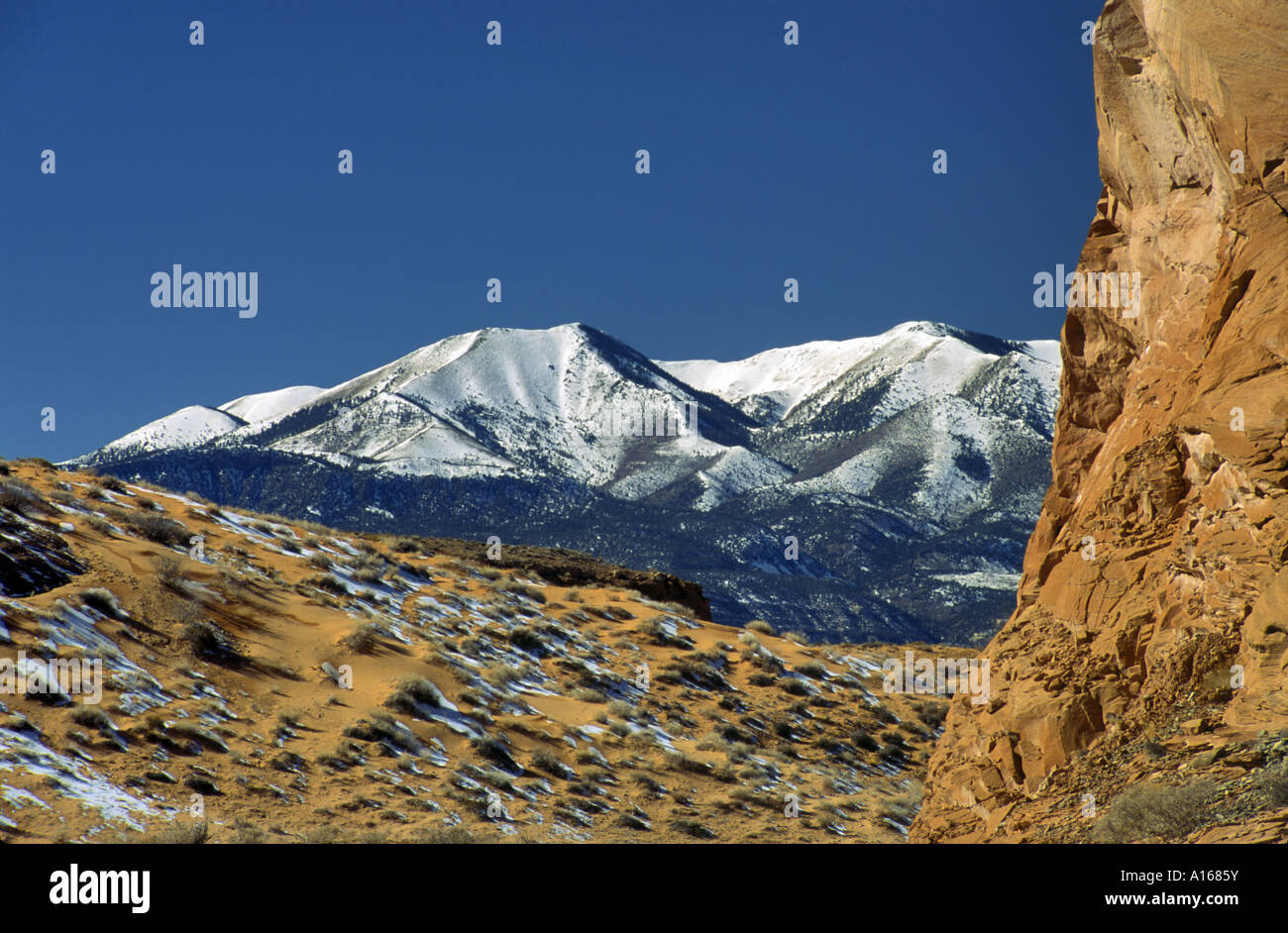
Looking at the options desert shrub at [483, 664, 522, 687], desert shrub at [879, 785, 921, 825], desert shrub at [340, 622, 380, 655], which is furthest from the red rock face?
desert shrub at [340, 622, 380, 655]

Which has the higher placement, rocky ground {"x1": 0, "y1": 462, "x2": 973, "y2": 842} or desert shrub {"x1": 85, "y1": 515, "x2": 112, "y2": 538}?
desert shrub {"x1": 85, "y1": 515, "x2": 112, "y2": 538}

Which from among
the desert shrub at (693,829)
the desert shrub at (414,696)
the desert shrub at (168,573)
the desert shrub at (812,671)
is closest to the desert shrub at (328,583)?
the desert shrub at (168,573)

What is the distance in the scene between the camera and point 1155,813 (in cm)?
819

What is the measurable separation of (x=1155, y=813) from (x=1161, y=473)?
331cm

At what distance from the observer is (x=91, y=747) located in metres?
15.0

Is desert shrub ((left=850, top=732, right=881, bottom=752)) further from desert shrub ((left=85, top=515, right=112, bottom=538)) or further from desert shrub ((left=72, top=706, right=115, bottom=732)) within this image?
desert shrub ((left=85, top=515, right=112, bottom=538))

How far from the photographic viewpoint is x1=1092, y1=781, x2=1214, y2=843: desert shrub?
315 inches

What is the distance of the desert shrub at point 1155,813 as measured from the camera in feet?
26.3

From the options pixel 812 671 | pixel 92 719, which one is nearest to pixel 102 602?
pixel 92 719

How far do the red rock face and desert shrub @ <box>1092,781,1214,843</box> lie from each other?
0.32 m

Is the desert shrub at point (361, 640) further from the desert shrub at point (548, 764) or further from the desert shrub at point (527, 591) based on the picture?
the desert shrub at point (527, 591)
